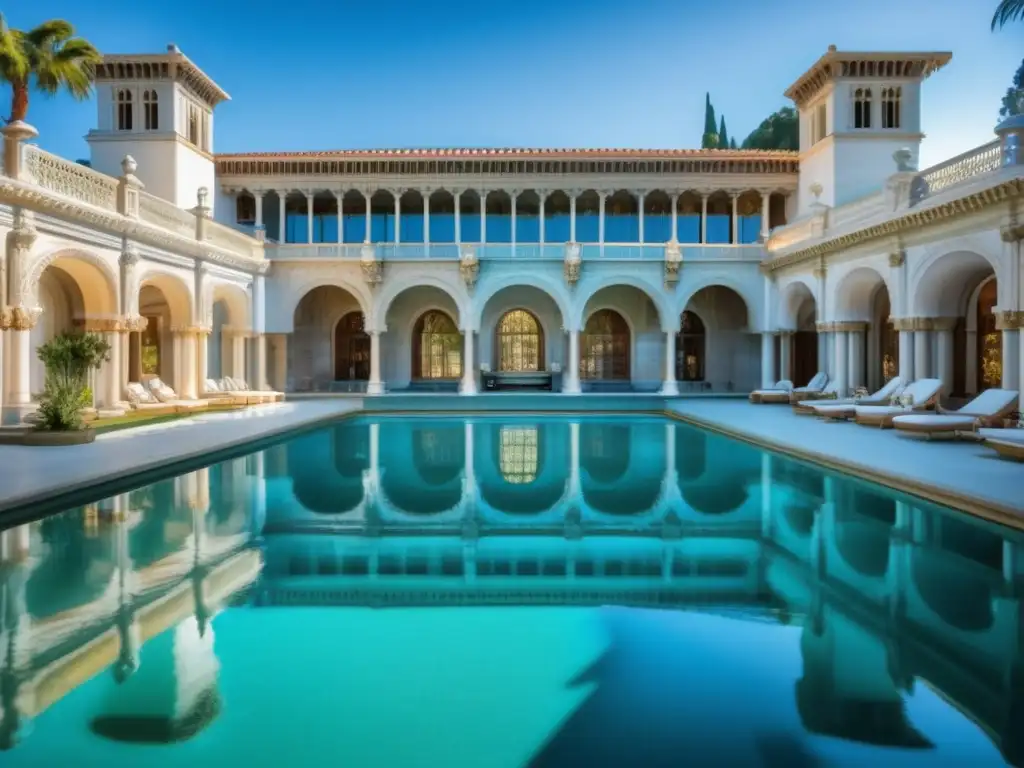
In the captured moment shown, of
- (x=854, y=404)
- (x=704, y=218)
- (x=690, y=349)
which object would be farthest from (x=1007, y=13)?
(x=690, y=349)

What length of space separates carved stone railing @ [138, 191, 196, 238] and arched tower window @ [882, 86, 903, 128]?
72.8 ft

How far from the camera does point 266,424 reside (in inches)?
688

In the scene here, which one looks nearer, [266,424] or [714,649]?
[714,649]

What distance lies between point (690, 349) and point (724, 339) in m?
1.40

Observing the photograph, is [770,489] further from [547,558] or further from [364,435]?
[364,435]

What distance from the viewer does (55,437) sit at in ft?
45.7

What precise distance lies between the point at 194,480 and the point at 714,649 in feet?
28.3

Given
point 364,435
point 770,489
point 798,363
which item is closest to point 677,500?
point 770,489

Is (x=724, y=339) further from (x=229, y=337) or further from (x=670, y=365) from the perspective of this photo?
(x=229, y=337)

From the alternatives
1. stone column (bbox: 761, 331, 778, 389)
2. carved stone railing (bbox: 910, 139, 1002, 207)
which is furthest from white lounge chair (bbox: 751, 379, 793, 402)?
carved stone railing (bbox: 910, 139, 1002, 207)

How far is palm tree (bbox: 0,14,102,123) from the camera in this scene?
21422mm

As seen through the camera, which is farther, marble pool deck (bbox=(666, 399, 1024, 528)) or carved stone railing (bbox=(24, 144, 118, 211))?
carved stone railing (bbox=(24, 144, 118, 211))

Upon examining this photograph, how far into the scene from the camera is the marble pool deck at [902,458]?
894 cm

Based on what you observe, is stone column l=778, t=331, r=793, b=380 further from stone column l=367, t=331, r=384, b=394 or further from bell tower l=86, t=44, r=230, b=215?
bell tower l=86, t=44, r=230, b=215
